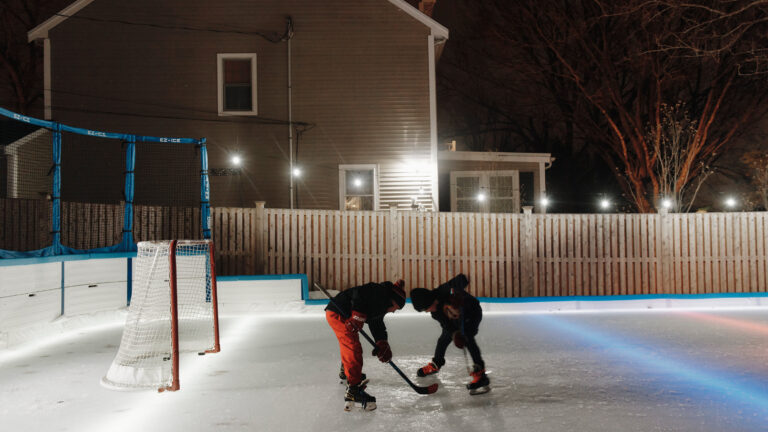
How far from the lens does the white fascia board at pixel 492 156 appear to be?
18359 millimetres

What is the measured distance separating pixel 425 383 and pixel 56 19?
1601 centimetres

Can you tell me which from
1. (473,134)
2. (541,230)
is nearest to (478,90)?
(473,134)

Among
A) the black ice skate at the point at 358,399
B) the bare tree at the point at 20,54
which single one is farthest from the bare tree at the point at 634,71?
the bare tree at the point at 20,54

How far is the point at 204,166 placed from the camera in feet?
37.8

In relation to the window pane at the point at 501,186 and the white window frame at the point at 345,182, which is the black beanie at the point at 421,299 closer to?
the white window frame at the point at 345,182

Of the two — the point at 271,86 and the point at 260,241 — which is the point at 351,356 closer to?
the point at 260,241

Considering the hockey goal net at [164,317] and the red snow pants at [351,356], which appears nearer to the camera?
the red snow pants at [351,356]

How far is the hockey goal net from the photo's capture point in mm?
5617

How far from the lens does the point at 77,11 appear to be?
16.0 m

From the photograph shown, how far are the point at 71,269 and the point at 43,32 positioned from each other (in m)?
10.5

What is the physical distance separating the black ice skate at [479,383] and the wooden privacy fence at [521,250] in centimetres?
625

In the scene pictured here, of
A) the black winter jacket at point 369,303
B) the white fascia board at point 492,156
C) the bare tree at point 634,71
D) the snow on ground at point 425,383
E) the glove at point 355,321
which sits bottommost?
the snow on ground at point 425,383

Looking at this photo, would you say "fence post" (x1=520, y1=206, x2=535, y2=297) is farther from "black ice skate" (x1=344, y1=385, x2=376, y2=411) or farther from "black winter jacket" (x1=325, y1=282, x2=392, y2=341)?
"black ice skate" (x1=344, y1=385, x2=376, y2=411)

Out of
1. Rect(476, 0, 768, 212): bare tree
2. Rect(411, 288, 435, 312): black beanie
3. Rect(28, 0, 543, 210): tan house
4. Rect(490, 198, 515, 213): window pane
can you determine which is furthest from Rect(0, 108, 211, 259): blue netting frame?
Rect(476, 0, 768, 212): bare tree
